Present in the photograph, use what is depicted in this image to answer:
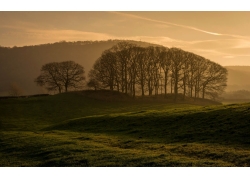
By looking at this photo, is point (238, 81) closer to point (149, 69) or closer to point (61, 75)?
point (149, 69)

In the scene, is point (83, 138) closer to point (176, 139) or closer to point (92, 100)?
point (176, 139)

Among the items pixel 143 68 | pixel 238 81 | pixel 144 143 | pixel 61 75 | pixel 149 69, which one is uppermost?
pixel 143 68

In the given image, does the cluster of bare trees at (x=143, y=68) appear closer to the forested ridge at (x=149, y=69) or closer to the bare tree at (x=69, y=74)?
the forested ridge at (x=149, y=69)

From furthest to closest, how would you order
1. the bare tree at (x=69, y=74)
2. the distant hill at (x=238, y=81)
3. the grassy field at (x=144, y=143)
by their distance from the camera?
the distant hill at (x=238, y=81) < the bare tree at (x=69, y=74) < the grassy field at (x=144, y=143)

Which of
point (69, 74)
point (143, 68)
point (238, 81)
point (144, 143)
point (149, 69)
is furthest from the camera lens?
point (238, 81)

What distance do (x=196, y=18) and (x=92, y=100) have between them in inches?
1569

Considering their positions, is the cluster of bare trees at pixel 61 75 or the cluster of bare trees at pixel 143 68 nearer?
the cluster of bare trees at pixel 143 68

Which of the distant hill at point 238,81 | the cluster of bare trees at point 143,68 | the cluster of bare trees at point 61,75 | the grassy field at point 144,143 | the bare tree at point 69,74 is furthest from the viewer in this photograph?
the distant hill at point 238,81

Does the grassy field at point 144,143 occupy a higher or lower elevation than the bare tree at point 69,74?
lower

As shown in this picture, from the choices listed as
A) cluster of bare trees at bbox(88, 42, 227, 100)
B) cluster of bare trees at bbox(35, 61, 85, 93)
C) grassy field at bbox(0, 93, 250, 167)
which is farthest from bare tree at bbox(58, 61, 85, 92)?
grassy field at bbox(0, 93, 250, 167)

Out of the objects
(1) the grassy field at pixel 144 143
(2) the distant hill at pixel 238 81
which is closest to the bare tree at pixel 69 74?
(1) the grassy field at pixel 144 143

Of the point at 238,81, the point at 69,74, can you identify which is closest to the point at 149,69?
the point at 69,74

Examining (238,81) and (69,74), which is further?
(238,81)
